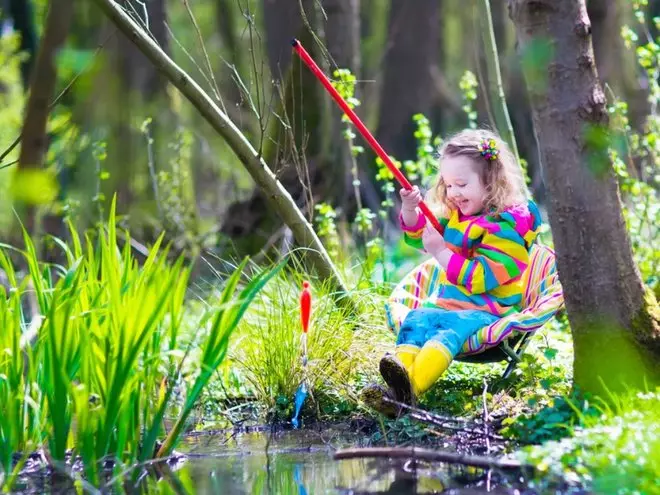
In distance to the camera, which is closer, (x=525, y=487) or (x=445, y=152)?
(x=525, y=487)

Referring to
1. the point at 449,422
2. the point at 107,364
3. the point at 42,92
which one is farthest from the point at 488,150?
the point at 107,364

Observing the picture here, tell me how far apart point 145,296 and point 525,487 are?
4.33 ft

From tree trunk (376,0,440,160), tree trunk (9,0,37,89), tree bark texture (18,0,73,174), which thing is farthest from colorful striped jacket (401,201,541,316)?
tree trunk (376,0,440,160)

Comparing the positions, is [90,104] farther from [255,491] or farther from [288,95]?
[255,491]

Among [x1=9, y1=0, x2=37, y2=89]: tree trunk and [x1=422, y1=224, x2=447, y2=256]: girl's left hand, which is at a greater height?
[x1=9, y1=0, x2=37, y2=89]: tree trunk

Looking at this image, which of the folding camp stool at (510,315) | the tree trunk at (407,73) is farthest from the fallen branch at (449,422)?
the tree trunk at (407,73)

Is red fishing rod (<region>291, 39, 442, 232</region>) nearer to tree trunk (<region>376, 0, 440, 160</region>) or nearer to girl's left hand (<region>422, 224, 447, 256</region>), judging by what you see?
girl's left hand (<region>422, 224, 447, 256</region>)

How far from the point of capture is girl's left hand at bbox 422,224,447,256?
4.27 m

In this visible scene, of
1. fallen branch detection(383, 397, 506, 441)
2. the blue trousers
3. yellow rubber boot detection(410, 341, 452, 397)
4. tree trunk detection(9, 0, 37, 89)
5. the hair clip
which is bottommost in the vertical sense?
fallen branch detection(383, 397, 506, 441)

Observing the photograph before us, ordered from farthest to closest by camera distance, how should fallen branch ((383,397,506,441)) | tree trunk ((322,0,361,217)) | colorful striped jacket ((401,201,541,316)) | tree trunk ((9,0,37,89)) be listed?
tree trunk ((9,0,37,89)) < tree trunk ((322,0,361,217)) < colorful striped jacket ((401,201,541,316)) < fallen branch ((383,397,506,441))

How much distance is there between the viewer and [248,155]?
4.63m

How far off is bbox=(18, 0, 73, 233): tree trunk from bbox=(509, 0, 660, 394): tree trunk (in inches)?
67.1

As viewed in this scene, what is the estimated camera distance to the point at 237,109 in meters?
8.09

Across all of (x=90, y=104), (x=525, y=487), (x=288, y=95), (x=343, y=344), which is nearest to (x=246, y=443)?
(x=343, y=344)
